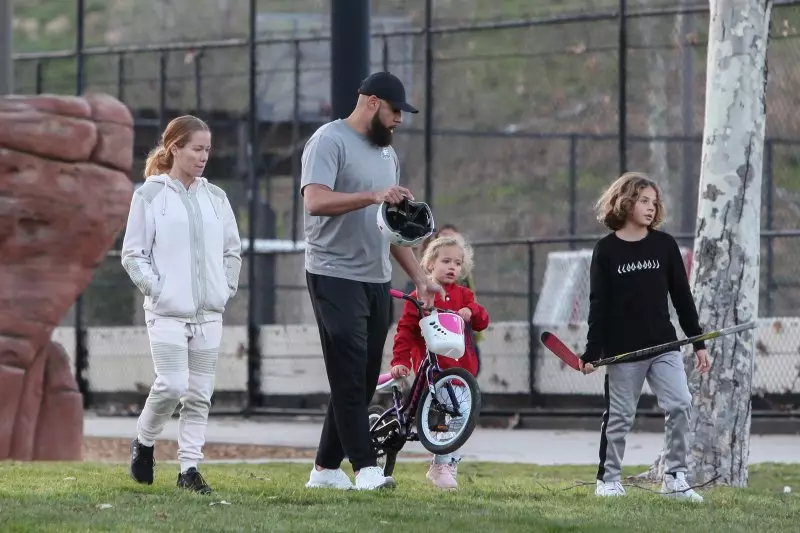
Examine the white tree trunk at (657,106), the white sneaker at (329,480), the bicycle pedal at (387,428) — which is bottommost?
the white sneaker at (329,480)

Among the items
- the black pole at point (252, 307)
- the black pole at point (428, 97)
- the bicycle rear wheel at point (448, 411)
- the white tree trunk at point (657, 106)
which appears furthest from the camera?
the white tree trunk at point (657, 106)

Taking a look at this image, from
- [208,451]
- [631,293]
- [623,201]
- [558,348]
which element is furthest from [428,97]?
[631,293]

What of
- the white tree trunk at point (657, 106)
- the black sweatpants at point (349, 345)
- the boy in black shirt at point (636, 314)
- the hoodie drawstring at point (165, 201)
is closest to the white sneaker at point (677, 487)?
the boy in black shirt at point (636, 314)

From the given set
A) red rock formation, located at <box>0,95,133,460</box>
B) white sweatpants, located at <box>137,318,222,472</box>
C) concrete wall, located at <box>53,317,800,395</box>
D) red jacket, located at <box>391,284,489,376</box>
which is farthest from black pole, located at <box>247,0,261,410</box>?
white sweatpants, located at <box>137,318,222,472</box>

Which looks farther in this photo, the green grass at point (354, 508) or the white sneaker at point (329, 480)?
the white sneaker at point (329, 480)

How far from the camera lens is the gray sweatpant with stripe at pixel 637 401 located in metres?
8.10

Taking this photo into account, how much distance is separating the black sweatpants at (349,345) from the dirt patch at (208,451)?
196 inches

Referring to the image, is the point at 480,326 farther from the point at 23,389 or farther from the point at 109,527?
the point at 23,389

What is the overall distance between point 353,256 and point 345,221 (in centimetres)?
16

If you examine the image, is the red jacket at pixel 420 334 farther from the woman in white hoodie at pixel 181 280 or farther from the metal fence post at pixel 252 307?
the metal fence post at pixel 252 307

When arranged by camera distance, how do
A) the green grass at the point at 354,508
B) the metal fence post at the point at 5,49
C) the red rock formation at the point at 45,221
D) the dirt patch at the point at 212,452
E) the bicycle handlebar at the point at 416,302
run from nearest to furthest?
the green grass at the point at 354,508 → the bicycle handlebar at the point at 416,302 → the red rock formation at the point at 45,221 → the metal fence post at the point at 5,49 → the dirt patch at the point at 212,452

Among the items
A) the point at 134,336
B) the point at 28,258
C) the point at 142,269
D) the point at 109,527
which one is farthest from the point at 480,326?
the point at 134,336

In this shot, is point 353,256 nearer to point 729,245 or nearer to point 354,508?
point 354,508

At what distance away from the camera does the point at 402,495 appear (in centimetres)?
774
